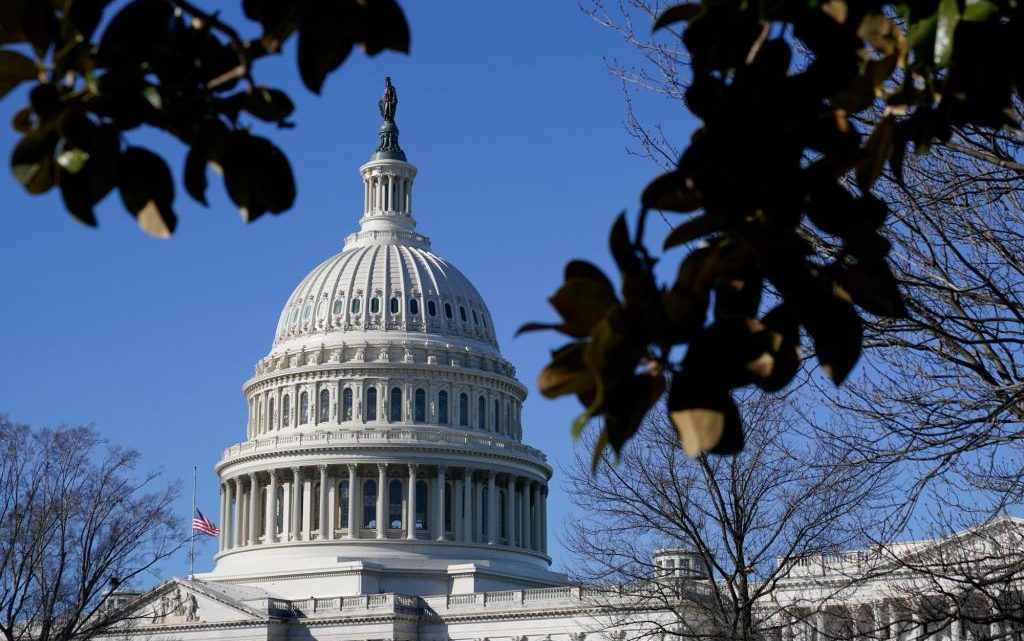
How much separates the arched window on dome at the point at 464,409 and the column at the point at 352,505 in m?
9.48

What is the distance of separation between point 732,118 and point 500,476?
373ft

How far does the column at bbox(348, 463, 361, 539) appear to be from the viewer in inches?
4373

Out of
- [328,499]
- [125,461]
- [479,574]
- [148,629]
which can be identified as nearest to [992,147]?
[125,461]

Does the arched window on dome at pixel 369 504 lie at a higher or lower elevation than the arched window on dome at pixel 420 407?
lower

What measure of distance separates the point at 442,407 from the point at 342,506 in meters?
10.4

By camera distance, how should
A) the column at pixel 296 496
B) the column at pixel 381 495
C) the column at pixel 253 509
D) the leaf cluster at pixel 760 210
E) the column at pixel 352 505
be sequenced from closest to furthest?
1. the leaf cluster at pixel 760 210
2. the column at pixel 381 495
3. the column at pixel 352 505
4. the column at pixel 296 496
5. the column at pixel 253 509

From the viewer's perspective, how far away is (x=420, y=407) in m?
117

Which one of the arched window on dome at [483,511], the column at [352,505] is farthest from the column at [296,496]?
the arched window on dome at [483,511]

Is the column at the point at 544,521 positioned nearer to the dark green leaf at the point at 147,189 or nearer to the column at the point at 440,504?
the column at the point at 440,504

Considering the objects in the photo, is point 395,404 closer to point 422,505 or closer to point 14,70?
point 422,505

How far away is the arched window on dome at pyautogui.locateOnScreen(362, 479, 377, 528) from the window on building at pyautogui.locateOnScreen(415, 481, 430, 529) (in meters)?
3.02

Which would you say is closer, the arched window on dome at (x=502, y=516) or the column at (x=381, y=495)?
the column at (x=381, y=495)

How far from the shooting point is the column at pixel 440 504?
111938 millimetres

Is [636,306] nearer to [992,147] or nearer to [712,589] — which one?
[992,147]
